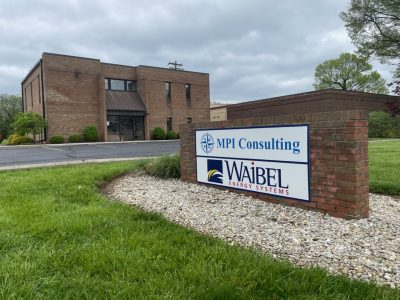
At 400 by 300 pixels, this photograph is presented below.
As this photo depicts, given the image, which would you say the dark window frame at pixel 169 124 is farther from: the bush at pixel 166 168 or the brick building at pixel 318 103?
the bush at pixel 166 168

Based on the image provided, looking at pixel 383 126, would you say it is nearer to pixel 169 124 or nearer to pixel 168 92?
pixel 169 124

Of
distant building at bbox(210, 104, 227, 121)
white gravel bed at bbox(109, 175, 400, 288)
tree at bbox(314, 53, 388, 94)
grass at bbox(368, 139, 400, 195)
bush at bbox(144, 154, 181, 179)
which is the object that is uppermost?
tree at bbox(314, 53, 388, 94)

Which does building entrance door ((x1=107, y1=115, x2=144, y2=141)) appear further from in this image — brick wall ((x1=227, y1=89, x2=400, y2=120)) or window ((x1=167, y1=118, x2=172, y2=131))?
brick wall ((x1=227, y1=89, x2=400, y2=120))

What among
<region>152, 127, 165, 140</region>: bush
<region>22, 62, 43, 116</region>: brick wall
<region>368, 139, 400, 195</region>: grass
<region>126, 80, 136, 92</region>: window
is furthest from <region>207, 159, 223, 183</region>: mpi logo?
<region>126, 80, 136, 92</region>: window

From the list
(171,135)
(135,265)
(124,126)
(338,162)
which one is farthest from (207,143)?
(171,135)

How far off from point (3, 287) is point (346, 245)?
327cm

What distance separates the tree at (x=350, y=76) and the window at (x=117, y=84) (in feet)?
116

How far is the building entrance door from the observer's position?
1245 inches

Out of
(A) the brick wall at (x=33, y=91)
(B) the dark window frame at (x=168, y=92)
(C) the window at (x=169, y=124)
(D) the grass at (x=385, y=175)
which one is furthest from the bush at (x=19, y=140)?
(D) the grass at (x=385, y=175)

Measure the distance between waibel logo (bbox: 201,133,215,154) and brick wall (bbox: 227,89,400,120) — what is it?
25.7m

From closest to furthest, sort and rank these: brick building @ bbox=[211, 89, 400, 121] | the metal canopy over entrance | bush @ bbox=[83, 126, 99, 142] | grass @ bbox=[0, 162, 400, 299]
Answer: grass @ bbox=[0, 162, 400, 299], bush @ bbox=[83, 126, 99, 142], brick building @ bbox=[211, 89, 400, 121], the metal canopy over entrance

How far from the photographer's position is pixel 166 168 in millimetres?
8078

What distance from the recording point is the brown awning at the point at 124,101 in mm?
31594

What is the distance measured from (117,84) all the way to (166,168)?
27.2 m
